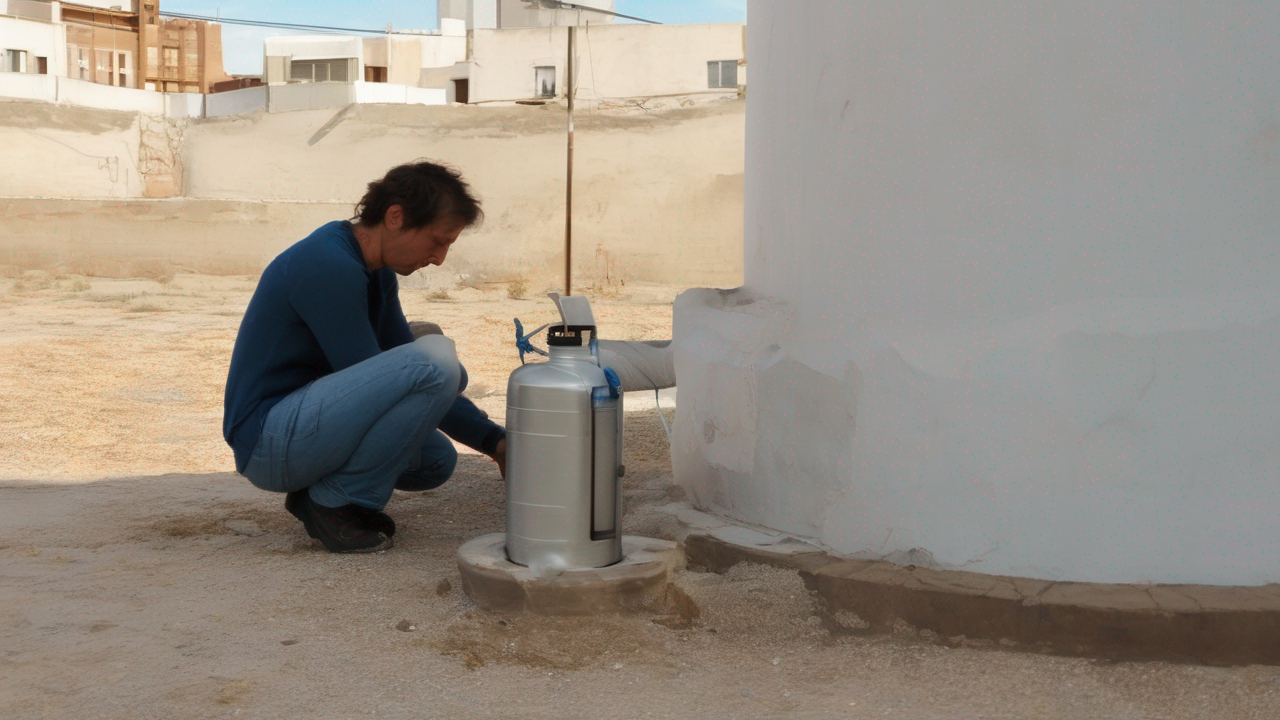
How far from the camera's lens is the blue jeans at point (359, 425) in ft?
8.70

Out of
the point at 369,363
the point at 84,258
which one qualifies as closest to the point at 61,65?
the point at 84,258

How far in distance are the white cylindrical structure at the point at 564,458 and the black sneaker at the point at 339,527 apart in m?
0.64

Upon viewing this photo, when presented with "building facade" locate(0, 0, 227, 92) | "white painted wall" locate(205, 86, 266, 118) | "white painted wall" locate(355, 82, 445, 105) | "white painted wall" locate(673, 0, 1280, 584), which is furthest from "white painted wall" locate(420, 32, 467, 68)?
"white painted wall" locate(673, 0, 1280, 584)

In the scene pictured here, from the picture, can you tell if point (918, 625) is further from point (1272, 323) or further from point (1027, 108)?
point (1027, 108)

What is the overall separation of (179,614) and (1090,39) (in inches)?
83.2

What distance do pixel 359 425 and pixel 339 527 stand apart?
1.00 ft

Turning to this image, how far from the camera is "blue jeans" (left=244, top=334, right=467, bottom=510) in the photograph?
2652 millimetres

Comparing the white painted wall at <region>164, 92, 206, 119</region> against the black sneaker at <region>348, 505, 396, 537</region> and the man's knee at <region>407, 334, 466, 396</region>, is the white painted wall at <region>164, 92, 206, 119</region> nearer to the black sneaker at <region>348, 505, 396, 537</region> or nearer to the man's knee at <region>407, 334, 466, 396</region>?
the black sneaker at <region>348, 505, 396, 537</region>

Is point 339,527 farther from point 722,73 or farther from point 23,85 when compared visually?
point 23,85

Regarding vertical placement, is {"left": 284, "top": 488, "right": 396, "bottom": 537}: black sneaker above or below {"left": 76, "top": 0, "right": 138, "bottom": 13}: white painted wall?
below

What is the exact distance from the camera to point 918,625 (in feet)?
7.09

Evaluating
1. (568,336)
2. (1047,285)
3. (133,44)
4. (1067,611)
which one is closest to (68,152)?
(133,44)

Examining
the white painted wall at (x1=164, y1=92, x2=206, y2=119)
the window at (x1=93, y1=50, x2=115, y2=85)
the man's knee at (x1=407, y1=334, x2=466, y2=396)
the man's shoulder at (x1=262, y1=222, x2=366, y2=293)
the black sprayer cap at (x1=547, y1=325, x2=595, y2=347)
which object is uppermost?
the window at (x1=93, y1=50, x2=115, y2=85)

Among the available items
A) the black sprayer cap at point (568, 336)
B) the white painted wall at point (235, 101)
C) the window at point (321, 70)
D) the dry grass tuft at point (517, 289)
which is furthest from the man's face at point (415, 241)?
the window at point (321, 70)
